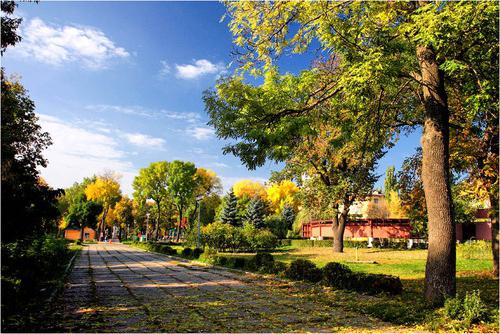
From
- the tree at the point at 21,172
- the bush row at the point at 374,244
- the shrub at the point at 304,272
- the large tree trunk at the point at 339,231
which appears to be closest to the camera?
the tree at the point at 21,172

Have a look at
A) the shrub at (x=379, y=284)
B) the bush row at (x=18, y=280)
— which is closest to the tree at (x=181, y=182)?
the bush row at (x=18, y=280)

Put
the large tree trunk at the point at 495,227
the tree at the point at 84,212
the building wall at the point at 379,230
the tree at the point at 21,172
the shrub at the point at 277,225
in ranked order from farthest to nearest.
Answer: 1. the tree at the point at 84,212
2. the shrub at the point at 277,225
3. the building wall at the point at 379,230
4. the large tree trunk at the point at 495,227
5. the tree at the point at 21,172

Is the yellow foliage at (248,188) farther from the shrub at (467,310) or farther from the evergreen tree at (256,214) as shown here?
the shrub at (467,310)

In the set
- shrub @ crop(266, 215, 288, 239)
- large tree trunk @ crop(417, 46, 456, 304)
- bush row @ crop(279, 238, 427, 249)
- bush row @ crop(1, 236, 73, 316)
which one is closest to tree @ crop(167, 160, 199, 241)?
shrub @ crop(266, 215, 288, 239)

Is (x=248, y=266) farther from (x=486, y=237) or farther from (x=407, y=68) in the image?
(x=486, y=237)

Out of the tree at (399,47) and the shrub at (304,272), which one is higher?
the tree at (399,47)

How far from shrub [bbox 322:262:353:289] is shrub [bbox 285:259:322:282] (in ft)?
1.90

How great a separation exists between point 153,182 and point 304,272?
43718mm

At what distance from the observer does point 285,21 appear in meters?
→ 8.70

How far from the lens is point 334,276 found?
1096cm

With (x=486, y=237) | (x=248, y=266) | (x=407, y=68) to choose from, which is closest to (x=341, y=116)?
(x=407, y=68)

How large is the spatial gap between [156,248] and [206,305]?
1017 inches

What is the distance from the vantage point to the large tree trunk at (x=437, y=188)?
7770 mm


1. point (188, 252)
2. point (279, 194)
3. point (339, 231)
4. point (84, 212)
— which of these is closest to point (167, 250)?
point (188, 252)
